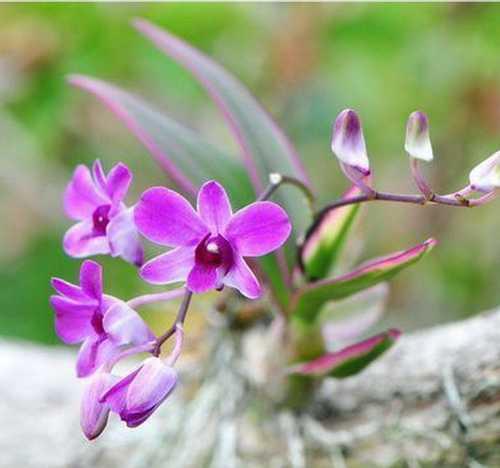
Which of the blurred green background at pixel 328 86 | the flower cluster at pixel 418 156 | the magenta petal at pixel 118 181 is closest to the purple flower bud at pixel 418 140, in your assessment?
the flower cluster at pixel 418 156

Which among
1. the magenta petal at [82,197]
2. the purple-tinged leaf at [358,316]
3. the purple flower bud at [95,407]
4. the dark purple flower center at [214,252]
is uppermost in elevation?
the magenta petal at [82,197]

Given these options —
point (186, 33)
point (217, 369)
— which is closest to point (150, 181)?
point (186, 33)

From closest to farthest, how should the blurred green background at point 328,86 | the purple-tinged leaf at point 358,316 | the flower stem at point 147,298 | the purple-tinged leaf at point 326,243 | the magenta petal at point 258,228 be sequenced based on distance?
the magenta petal at point 258,228 < the flower stem at point 147,298 < the purple-tinged leaf at point 326,243 < the purple-tinged leaf at point 358,316 < the blurred green background at point 328,86

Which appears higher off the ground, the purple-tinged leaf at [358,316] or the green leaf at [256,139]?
the green leaf at [256,139]

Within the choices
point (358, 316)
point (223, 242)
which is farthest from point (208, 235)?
point (358, 316)

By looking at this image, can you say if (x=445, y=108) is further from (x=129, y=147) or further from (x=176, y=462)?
(x=176, y=462)

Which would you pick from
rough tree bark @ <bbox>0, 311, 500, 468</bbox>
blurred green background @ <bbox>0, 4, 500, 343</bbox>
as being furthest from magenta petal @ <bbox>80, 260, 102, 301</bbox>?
blurred green background @ <bbox>0, 4, 500, 343</bbox>

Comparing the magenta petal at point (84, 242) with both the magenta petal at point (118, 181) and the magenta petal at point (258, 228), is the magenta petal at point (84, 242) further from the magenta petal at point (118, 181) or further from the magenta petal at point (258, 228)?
the magenta petal at point (258, 228)

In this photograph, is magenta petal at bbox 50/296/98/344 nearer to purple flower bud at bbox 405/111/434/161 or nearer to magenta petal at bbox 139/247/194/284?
magenta petal at bbox 139/247/194/284
